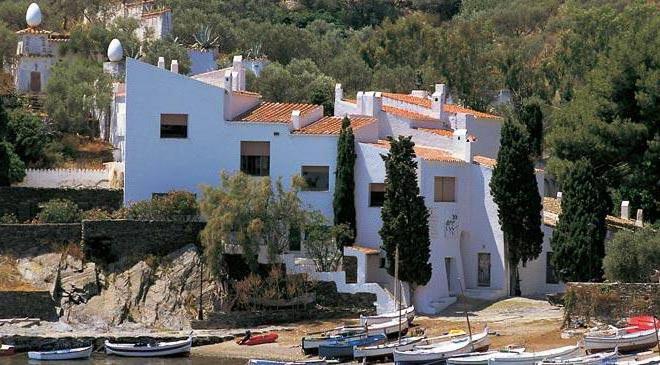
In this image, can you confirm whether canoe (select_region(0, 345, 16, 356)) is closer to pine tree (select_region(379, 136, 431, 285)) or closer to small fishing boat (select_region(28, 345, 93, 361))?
small fishing boat (select_region(28, 345, 93, 361))

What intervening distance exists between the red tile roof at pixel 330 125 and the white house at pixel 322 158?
0.04 meters

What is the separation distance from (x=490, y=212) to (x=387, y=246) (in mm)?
4980

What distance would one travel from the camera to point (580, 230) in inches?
2441

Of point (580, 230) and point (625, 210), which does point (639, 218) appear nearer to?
point (625, 210)

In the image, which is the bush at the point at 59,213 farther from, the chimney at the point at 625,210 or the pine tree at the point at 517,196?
the chimney at the point at 625,210

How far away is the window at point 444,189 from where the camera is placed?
2562 inches

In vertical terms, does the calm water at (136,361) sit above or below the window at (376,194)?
below

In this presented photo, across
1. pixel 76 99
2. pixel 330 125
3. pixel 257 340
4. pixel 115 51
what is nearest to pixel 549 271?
pixel 330 125

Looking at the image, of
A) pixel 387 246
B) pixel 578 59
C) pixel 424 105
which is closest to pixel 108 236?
pixel 387 246

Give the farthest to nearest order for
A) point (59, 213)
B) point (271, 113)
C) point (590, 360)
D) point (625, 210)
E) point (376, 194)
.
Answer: point (625, 210)
point (271, 113)
point (59, 213)
point (376, 194)
point (590, 360)

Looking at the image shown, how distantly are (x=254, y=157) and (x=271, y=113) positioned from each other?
2.30 meters

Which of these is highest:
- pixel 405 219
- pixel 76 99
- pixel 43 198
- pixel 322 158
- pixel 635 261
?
pixel 76 99

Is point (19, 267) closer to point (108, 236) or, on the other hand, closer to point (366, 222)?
point (108, 236)

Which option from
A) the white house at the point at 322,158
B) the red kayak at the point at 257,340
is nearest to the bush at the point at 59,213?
the white house at the point at 322,158
